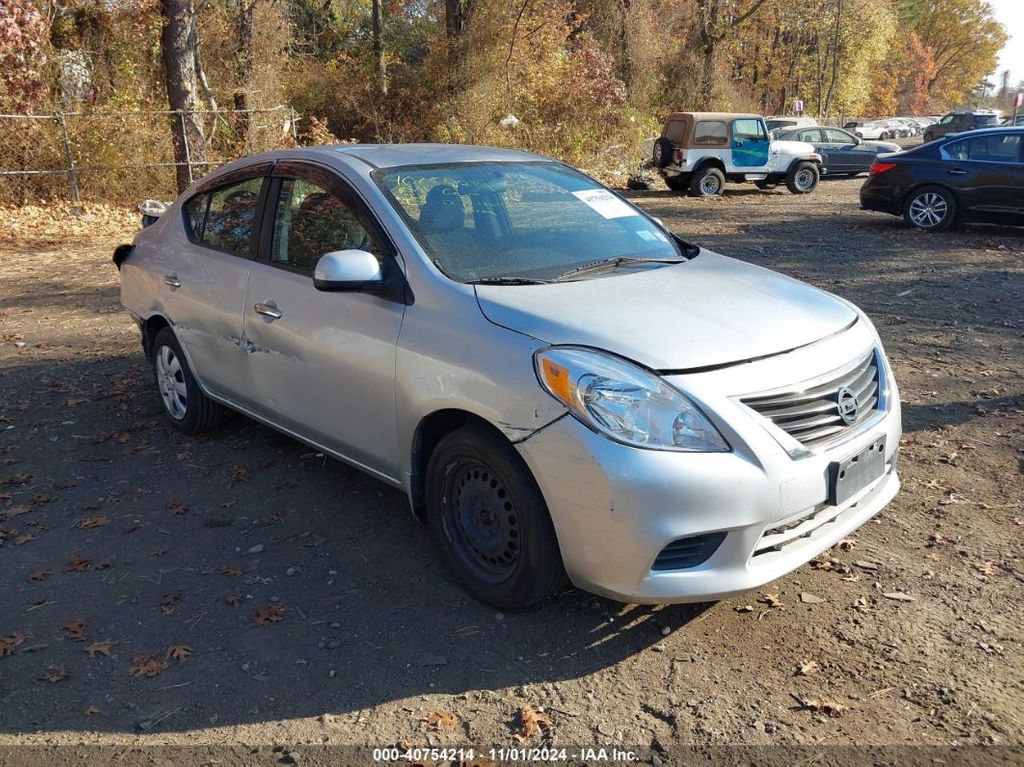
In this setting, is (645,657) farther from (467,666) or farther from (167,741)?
(167,741)

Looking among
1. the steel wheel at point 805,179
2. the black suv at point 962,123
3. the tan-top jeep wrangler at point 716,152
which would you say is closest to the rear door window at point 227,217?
the tan-top jeep wrangler at point 716,152

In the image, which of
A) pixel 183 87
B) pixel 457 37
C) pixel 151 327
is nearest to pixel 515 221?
pixel 151 327

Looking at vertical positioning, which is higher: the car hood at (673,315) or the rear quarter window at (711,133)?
the rear quarter window at (711,133)

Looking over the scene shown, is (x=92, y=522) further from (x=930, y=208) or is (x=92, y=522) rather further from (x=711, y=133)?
(x=711, y=133)

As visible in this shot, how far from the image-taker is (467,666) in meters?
3.23

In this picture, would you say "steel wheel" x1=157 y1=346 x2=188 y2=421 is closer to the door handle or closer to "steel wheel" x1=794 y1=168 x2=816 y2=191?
the door handle

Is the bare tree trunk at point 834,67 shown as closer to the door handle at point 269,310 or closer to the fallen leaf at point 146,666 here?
the door handle at point 269,310

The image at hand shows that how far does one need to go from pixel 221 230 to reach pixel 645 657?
3.38 metres

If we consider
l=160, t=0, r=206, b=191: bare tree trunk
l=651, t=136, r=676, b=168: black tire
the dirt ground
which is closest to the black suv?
l=651, t=136, r=676, b=168: black tire

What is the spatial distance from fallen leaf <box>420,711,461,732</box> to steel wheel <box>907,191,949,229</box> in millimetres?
13094

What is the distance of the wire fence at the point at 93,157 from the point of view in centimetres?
1519

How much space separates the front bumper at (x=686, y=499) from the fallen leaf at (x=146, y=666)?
61.0 inches

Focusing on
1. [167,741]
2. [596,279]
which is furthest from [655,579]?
[167,741]

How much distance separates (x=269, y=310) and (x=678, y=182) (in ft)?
57.3
